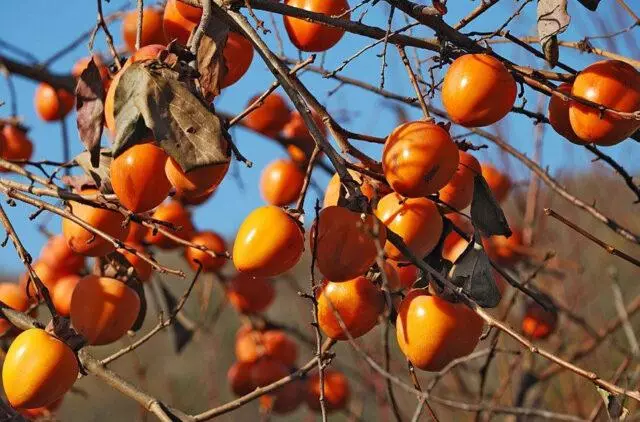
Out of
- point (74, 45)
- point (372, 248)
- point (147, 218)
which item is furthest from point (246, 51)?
point (74, 45)

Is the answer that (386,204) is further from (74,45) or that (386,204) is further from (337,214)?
(74,45)

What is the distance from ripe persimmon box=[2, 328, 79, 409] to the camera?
137 centimetres

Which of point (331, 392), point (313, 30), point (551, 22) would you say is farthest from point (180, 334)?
point (551, 22)

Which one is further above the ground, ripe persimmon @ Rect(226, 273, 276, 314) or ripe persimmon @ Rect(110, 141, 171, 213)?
ripe persimmon @ Rect(226, 273, 276, 314)

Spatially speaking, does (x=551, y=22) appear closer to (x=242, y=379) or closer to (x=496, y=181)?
(x=496, y=181)

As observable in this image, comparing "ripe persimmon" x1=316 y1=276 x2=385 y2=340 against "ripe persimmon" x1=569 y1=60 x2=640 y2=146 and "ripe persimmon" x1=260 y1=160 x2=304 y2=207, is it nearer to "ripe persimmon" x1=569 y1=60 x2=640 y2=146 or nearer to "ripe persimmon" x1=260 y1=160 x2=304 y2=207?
"ripe persimmon" x1=569 y1=60 x2=640 y2=146

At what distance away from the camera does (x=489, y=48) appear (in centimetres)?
134

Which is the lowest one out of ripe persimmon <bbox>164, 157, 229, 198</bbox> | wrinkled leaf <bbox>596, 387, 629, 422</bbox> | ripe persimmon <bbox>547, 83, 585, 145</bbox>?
wrinkled leaf <bbox>596, 387, 629, 422</bbox>

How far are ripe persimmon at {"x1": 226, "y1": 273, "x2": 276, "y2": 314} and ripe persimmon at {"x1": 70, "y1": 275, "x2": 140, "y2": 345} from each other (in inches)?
36.5

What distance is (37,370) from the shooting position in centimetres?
137

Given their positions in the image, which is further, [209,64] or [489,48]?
[489,48]

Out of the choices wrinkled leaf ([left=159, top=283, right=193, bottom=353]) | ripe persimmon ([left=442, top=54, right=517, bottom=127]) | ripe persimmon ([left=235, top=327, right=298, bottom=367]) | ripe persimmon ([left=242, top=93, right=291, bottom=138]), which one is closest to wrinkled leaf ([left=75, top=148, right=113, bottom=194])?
ripe persimmon ([left=442, top=54, right=517, bottom=127])

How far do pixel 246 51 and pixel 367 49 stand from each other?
0.20 m

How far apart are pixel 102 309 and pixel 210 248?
2.57 feet
